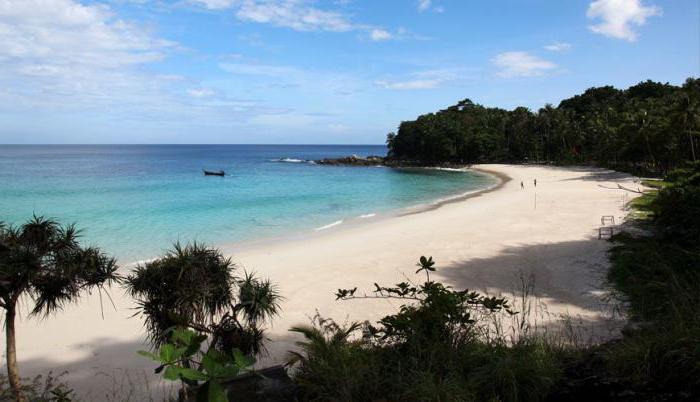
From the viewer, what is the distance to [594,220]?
2500 centimetres

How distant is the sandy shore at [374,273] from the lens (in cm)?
1023

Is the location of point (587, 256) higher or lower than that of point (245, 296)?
lower

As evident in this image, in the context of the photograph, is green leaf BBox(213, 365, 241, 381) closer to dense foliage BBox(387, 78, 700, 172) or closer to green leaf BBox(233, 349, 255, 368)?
green leaf BBox(233, 349, 255, 368)

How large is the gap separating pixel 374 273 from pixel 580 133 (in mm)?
75610

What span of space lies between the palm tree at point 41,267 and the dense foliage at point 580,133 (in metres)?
51.2

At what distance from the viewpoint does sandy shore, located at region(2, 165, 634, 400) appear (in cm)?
1023

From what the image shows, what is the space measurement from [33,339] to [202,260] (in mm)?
9034

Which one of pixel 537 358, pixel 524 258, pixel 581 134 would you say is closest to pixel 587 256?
pixel 524 258

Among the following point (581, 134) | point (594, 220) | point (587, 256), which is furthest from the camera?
point (581, 134)

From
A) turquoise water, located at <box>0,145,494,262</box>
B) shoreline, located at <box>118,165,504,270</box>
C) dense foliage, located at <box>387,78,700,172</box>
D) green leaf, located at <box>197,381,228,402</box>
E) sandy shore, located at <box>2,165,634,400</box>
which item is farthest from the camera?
dense foliage, located at <box>387,78,700,172</box>

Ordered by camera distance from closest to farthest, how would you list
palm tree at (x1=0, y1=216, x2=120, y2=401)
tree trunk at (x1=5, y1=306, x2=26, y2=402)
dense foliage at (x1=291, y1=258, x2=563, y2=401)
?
dense foliage at (x1=291, y1=258, x2=563, y2=401) → palm tree at (x1=0, y1=216, x2=120, y2=401) → tree trunk at (x1=5, y1=306, x2=26, y2=402)

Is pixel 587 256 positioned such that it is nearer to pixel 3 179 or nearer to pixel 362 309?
pixel 362 309

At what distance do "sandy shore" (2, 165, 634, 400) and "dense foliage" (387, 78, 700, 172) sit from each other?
23545mm

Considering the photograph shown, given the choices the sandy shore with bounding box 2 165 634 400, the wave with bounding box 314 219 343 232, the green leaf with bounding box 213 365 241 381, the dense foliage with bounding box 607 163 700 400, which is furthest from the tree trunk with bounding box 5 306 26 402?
the wave with bounding box 314 219 343 232
